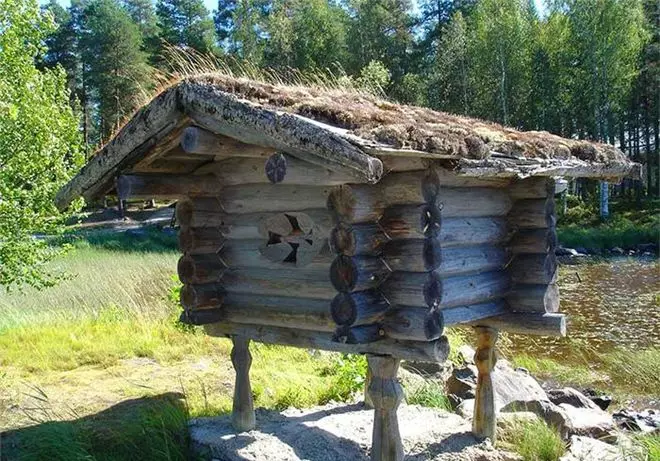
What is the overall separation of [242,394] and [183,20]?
4621cm

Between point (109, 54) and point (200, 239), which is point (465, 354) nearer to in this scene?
point (200, 239)

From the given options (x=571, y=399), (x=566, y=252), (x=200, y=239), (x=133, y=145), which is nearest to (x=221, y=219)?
(x=200, y=239)

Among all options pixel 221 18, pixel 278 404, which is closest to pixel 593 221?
pixel 278 404

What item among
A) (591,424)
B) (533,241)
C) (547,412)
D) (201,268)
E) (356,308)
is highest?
(533,241)

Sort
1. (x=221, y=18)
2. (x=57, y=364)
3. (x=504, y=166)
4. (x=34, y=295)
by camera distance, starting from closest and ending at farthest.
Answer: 1. (x=504, y=166)
2. (x=57, y=364)
3. (x=34, y=295)
4. (x=221, y=18)

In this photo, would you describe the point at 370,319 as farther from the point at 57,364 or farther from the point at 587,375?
the point at 587,375

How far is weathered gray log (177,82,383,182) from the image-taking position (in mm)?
3920

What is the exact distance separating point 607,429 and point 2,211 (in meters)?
8.19

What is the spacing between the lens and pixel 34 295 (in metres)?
12.9

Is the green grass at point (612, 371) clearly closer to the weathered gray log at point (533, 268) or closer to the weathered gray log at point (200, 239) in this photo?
the weathered gray log at point (533, 268)

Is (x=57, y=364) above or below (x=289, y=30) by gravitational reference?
below

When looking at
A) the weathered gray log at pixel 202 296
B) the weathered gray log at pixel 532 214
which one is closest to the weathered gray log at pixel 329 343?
the weathered gray log at pixel 202 296

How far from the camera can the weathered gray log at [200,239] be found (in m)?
5.94

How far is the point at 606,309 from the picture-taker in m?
15.5
